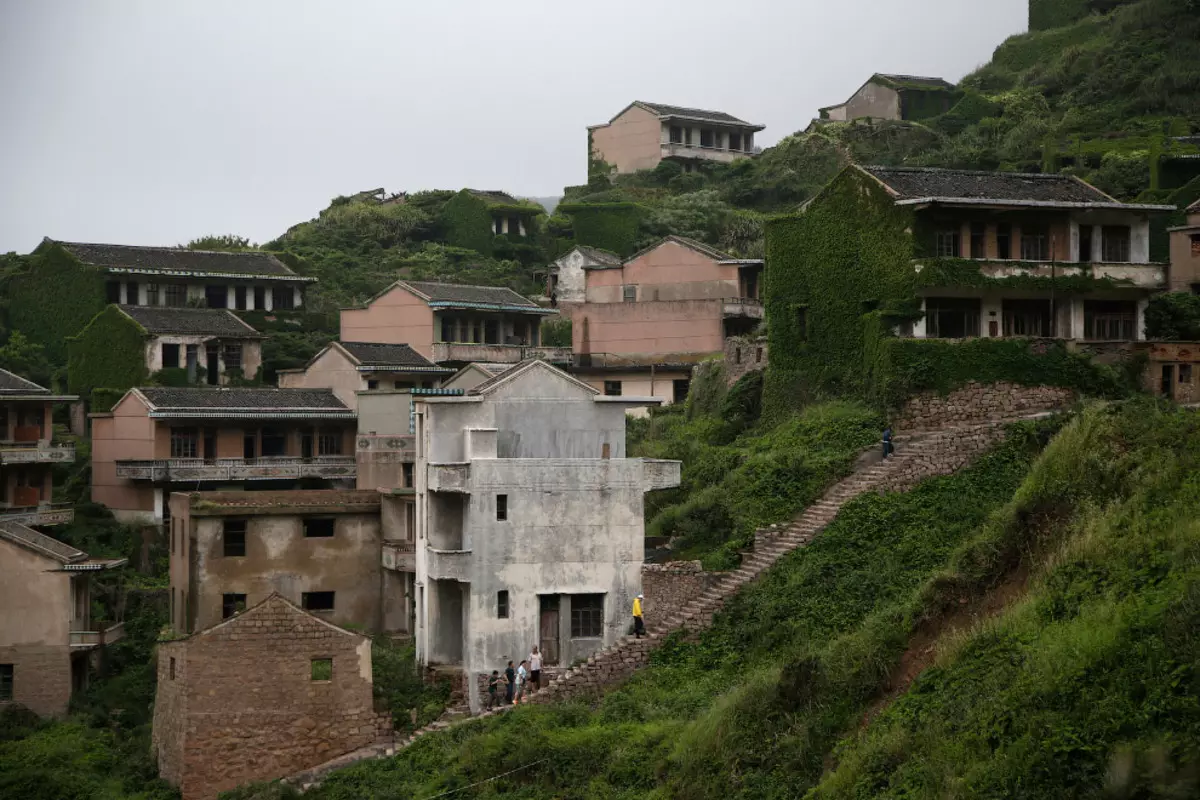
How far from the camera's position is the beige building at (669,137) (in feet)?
309

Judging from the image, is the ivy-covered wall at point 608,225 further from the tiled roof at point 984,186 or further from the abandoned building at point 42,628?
the abandoned building at point 42,628

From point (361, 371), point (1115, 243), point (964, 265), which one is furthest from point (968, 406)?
point (361, 371)

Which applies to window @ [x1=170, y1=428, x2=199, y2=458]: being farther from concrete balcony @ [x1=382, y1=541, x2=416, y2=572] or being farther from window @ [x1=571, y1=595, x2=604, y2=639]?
window @ [x1=571, y1=595, x2=604, y2=639]

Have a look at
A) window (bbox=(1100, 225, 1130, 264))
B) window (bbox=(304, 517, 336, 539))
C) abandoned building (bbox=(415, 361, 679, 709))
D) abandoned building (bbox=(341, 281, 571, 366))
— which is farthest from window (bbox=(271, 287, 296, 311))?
window (bbox=(1100, 225, 1130, 264))

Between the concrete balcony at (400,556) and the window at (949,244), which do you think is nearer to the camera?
the window at (949,244)

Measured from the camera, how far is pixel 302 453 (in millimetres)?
58844

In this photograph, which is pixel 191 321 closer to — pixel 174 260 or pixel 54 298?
pixel 174 260

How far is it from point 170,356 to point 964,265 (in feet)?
106

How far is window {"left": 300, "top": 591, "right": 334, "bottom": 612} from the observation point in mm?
45781

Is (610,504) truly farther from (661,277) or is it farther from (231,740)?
(661,277)

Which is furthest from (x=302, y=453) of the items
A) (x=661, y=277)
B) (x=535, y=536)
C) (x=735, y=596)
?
(x=735, y=596)

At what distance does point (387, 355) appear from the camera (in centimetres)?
6178

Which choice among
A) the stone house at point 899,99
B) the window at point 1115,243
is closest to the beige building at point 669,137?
the stone house at point 899,99

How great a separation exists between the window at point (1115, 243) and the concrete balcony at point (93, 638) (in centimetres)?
2804
